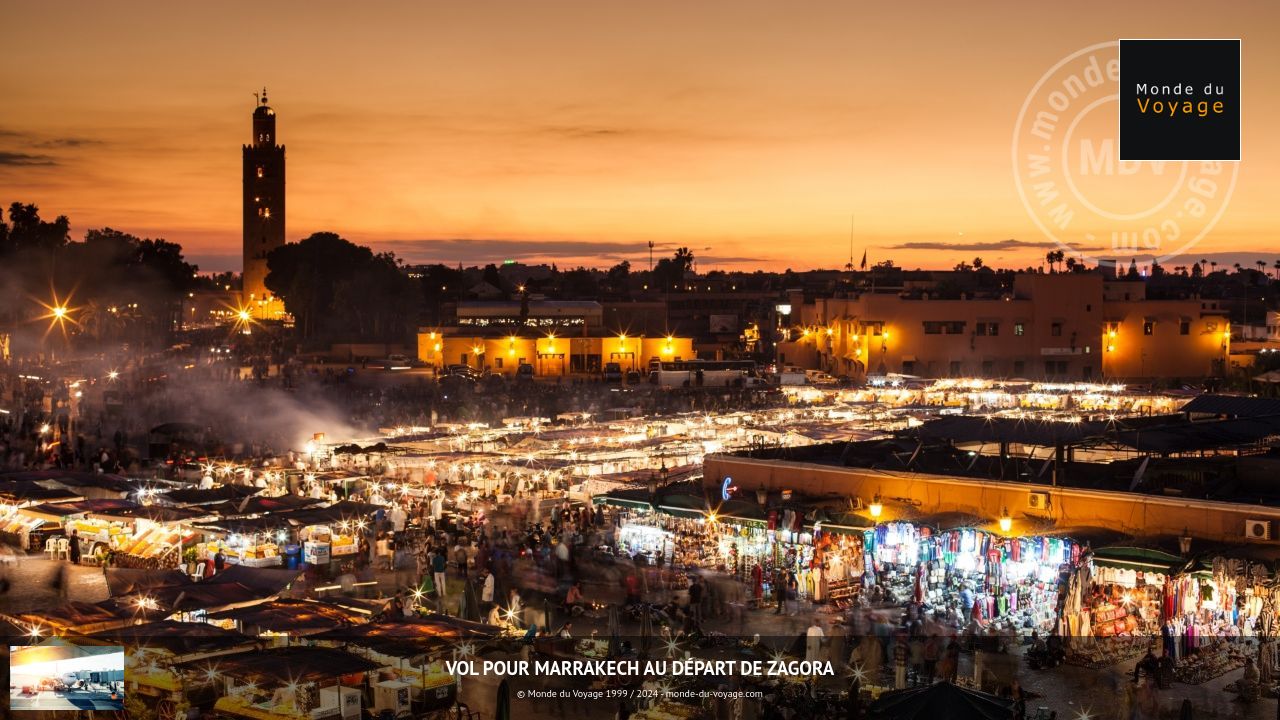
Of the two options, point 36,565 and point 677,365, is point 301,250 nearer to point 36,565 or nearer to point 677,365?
point 677,365

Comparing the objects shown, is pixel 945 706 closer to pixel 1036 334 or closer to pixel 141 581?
pixel 141 581

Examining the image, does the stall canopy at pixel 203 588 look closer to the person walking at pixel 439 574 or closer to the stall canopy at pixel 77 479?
the person walking at pixel 439 574

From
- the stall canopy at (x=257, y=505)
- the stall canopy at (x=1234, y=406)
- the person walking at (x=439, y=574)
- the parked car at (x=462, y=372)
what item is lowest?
the person walking at (x=439, y=574)

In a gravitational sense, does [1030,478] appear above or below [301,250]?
below

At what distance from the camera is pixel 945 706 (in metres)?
9.26

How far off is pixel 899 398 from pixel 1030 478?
24481mm

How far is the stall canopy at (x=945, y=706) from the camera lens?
921 cm

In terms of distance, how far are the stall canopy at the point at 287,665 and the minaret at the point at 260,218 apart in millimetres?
98318

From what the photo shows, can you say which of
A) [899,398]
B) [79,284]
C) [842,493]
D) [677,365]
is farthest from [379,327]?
[842,493]

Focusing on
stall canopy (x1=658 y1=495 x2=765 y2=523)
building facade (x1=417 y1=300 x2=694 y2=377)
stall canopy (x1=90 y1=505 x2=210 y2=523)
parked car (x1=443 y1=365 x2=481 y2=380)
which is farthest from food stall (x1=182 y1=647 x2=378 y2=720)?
building facade (x1=417 y1=300 x2=694 y2=377)

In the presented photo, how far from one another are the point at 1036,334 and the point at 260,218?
7233 centimetres

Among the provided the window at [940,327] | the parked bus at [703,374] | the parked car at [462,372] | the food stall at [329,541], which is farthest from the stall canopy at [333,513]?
the window at [940,327]

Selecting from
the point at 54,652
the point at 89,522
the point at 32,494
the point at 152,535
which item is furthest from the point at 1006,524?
the point at 32,494

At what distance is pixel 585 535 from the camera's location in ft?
64.3
